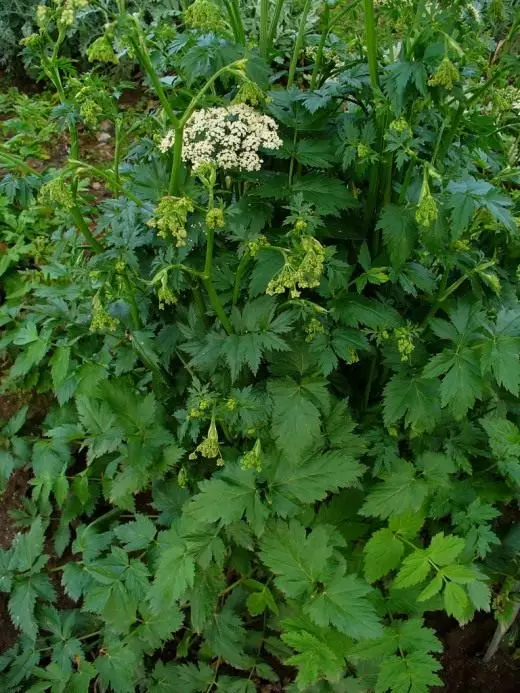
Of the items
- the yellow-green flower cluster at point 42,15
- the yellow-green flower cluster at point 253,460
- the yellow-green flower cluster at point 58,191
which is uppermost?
the yellow-green flower cluster at point 42,15

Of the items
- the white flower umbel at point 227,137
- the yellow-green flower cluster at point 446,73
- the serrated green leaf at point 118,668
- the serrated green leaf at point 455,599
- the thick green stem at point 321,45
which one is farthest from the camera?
the serrated green leaf at point 118,668

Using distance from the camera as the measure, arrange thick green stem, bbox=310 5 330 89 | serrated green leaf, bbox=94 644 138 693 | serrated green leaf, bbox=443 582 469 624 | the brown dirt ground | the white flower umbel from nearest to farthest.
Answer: the white flower umbel → serrated green leaf, bbox=443 582 469 624 → thick green stem, bbox=310 5 330 89 → serrated green leaf, bbox=94 644 138 693 → the brown dirt ground

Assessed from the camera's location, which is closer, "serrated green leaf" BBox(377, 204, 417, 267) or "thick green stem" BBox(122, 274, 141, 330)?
"serrated green leaf" BBox(377, 204, 417, 267)

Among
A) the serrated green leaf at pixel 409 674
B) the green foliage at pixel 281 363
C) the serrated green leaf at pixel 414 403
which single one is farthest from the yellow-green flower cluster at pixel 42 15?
the serrated green leaf at pixel 409 674

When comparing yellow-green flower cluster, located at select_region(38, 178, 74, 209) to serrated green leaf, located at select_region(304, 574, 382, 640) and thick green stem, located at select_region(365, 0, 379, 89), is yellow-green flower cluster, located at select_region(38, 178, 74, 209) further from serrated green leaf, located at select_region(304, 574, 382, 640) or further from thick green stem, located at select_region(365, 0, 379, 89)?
serrated green leaf, located at select_region(304, 574, 382, 640)

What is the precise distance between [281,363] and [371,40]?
39.0 inches

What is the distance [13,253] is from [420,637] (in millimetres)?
2578

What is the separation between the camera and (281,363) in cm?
209

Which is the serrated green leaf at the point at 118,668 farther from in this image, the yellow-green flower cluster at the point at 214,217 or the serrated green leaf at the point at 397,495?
the yellow-green flower cluster at the point at 214,217

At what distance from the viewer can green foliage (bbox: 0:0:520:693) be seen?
1.84 metres

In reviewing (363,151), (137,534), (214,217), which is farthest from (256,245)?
(137,534)

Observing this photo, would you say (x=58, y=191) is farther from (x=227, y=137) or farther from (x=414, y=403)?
(x=414, y=403)

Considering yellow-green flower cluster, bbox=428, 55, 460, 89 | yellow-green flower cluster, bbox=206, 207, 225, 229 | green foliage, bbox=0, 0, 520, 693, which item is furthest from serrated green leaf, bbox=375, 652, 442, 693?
yellow-green flower cluster, bbox=428, 55, 460, 89

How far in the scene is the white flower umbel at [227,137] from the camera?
177 centimetres
